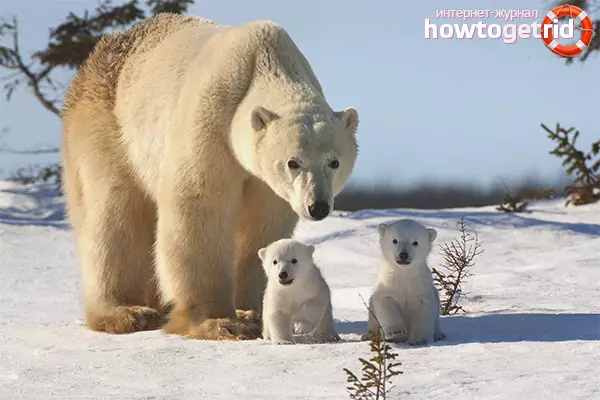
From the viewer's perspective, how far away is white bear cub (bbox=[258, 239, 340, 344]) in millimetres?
5367

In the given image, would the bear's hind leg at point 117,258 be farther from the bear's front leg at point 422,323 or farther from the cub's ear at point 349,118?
the bear's front leg at point 422,323

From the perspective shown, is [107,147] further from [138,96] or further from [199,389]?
[199,389]

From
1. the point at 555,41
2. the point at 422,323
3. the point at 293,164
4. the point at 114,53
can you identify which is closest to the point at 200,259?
the point at 293,164

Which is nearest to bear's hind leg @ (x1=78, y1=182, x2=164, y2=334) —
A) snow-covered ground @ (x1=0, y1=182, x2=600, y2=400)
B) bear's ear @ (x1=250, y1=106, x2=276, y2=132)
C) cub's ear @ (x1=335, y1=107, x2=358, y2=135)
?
snow-covered ground @ (x1=0, y1=182, x2=600, y2=400)

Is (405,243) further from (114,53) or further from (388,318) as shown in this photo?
(114,53)

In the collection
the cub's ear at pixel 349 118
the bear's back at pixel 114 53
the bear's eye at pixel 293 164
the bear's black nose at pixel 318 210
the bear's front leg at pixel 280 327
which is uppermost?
the bear's back at pixel 114 53

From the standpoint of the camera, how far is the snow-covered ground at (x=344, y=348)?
4.35m

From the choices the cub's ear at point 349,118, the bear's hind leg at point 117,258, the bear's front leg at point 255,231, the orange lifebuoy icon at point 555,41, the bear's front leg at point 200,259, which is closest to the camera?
the cub's ear at point 349,118

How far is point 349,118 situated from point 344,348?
1377mm

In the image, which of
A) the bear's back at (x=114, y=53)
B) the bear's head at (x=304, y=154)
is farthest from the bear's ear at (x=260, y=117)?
the bear's back at (x=114, y=53)

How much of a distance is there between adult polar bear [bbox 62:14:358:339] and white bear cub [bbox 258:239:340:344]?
0.31 m

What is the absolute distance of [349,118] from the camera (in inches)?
222

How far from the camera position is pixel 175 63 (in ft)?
21.4

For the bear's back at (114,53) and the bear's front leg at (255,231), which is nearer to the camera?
the bear's front leg at (255,231)
